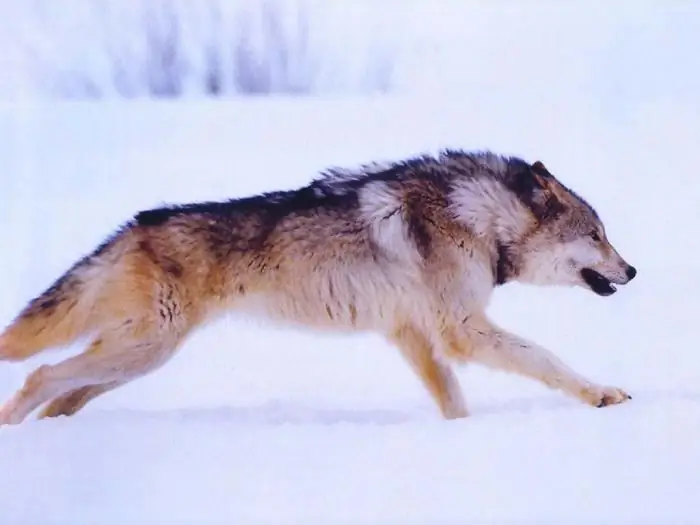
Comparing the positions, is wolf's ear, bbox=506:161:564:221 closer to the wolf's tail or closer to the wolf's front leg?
the wolf's front leg

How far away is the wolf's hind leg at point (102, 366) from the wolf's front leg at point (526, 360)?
0.66 metres

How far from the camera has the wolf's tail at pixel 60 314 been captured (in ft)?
5.83

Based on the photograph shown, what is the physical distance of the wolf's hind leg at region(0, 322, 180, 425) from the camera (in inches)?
69.1

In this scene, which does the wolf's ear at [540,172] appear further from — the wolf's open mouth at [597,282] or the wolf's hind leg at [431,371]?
the wolf's hind leg at [431,371]

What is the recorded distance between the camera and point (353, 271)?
71.5 inches

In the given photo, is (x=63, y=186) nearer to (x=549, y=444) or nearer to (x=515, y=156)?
(x=515, y=156)

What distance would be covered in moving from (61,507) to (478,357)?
0.98 meters

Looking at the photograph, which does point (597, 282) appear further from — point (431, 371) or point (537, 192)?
point (431, 371)

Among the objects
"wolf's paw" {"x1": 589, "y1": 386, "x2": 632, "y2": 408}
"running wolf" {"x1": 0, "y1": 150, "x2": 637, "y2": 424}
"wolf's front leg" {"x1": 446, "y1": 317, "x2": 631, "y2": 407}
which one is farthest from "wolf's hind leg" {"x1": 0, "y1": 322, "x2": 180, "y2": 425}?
"wolf's paw" {"x1": 589, "y1": 386, "x2": 632, "y2": 408}

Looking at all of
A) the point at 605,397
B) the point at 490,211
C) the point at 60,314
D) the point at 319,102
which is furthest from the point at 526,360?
the point at 60,314

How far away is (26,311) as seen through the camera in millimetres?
1822

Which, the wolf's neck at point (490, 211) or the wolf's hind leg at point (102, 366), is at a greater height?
the wolf's neck at point (490, 211)

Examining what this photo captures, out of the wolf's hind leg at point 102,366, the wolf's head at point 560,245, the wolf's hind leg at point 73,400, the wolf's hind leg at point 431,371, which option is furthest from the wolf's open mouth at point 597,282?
the wolf's hind leg at point 73,400

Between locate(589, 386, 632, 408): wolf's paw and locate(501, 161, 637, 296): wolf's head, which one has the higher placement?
locate(501, 161, 637, 296): wolf's head
